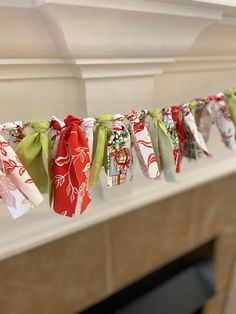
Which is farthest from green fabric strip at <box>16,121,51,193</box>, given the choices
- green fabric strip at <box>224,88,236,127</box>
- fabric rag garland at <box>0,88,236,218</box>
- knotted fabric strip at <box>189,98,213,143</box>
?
green fabric strip at <box>224,88,236,127</box>

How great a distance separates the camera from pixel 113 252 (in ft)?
2.73

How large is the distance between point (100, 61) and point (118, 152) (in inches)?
6.4

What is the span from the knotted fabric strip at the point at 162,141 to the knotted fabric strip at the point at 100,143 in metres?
0.09

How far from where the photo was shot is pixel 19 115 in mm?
473

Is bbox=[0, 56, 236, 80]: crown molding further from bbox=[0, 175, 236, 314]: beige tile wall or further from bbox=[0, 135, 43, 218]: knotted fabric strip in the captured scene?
bbox=[0, 175, 236, 314]: beige tile wall

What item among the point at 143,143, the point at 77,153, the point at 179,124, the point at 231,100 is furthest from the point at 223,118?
the point at 77,153

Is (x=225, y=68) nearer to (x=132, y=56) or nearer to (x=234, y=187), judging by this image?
(x=132, y=56)

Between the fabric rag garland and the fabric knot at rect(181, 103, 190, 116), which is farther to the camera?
the fabric knot at rect(181, 103, 190, 116)

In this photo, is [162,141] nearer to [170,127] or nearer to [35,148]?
[170,127]

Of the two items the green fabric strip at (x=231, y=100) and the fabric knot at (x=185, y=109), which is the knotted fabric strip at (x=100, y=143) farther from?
the green fabric strip at (x=231, y=100)

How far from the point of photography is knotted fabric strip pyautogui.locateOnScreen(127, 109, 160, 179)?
440 mm

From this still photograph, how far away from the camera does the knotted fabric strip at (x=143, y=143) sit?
1.44 feet

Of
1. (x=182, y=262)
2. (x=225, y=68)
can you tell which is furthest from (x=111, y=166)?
(x=182, y=262)

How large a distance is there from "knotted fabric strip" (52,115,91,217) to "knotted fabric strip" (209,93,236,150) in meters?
0.35
